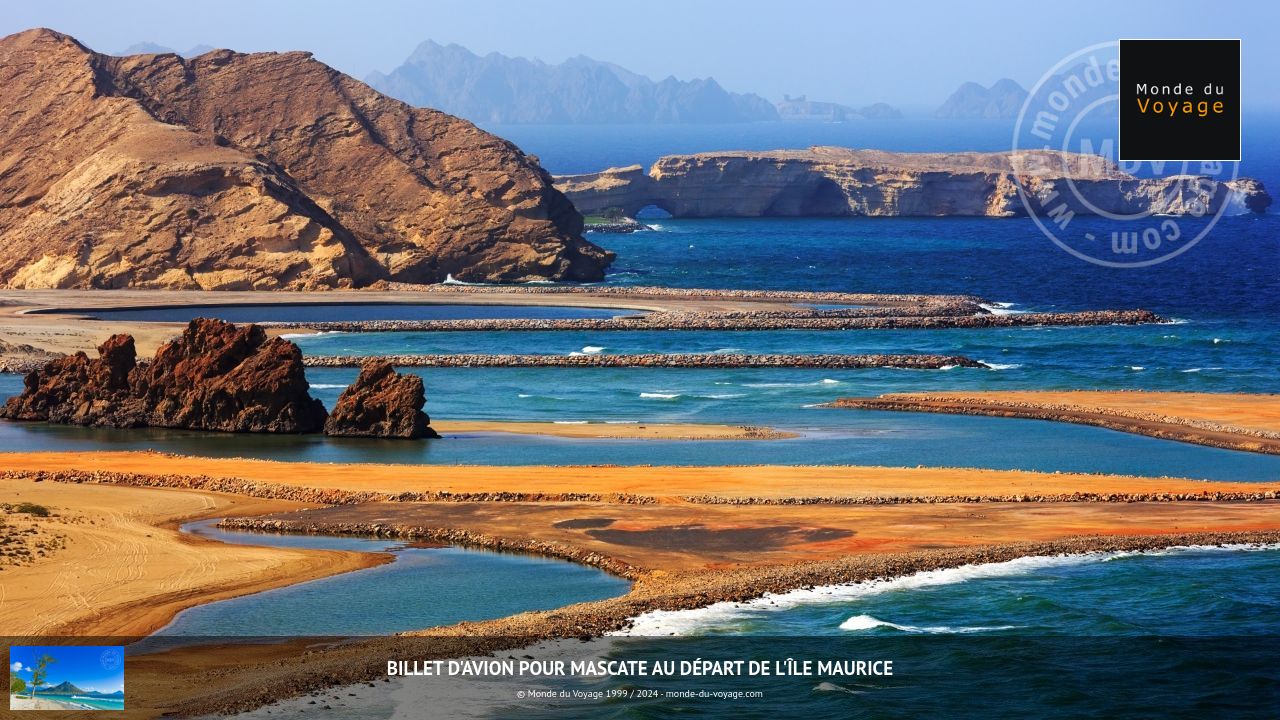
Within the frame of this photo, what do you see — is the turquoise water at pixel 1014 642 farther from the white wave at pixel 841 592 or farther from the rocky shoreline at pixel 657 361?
the rocky shoreline at pixel 657 361

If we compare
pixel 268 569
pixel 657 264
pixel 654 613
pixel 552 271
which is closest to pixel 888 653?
pixel 654 613

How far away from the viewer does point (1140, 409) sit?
3031 inches

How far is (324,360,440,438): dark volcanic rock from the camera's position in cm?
7069

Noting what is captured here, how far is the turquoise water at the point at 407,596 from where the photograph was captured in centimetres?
3772

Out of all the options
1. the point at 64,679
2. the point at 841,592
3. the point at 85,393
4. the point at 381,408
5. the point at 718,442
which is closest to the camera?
the point at 64,679

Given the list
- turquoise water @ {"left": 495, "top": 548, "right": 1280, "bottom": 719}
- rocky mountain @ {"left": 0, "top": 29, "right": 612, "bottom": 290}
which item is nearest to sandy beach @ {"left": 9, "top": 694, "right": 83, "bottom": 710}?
turquoise water @ {"left": 495, "top": 548, "right": 1280, "bottom": 719}

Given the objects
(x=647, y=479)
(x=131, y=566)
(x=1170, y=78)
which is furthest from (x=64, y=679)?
(x=1170, y=78)

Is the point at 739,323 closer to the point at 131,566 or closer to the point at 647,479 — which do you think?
the point at 647,479

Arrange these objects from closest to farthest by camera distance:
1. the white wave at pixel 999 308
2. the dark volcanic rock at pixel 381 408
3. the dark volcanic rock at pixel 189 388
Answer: the dark volcanic rock at pixel 381 408 → the dark volcanic rock at pixel 189 388 → the white wave at pixel 999 308

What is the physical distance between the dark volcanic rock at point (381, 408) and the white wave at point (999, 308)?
205 feet

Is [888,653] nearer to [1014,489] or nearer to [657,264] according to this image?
[1014,489]

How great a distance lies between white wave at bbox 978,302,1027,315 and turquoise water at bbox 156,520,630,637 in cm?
8318

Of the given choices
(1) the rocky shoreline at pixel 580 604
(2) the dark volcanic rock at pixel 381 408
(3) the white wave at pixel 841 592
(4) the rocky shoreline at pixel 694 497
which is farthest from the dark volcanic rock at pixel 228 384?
(3) the white wave at pixel 841 592

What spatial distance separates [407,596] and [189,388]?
38041 mm
